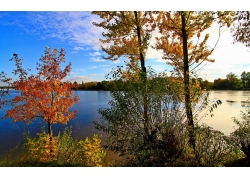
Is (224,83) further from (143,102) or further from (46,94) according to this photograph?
(46,94)

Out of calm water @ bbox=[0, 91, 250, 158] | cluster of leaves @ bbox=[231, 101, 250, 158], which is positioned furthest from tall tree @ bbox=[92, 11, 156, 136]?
cluster of leaves @ bbox=[231, 101, 250, 158]

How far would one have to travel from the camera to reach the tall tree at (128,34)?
356cm

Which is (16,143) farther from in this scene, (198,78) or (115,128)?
(198,78)

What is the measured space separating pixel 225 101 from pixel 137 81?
1.48 m

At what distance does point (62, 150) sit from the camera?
340 cm

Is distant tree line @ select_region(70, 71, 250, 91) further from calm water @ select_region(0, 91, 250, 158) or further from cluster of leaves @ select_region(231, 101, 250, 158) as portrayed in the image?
cluster of leaves @ select_region(231, 101, 250, 158)

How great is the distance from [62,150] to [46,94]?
3.03ft

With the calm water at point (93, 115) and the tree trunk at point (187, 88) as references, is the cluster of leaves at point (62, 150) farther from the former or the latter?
the tree trunk at point (187, 88)

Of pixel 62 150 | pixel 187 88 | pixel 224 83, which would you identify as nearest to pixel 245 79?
pixel 224 83

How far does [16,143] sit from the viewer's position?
3500 mm

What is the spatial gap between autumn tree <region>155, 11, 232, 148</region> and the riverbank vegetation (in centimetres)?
1

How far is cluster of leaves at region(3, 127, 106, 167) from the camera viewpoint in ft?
10.8

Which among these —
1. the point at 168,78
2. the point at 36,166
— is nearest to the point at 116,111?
the point at 168,78
